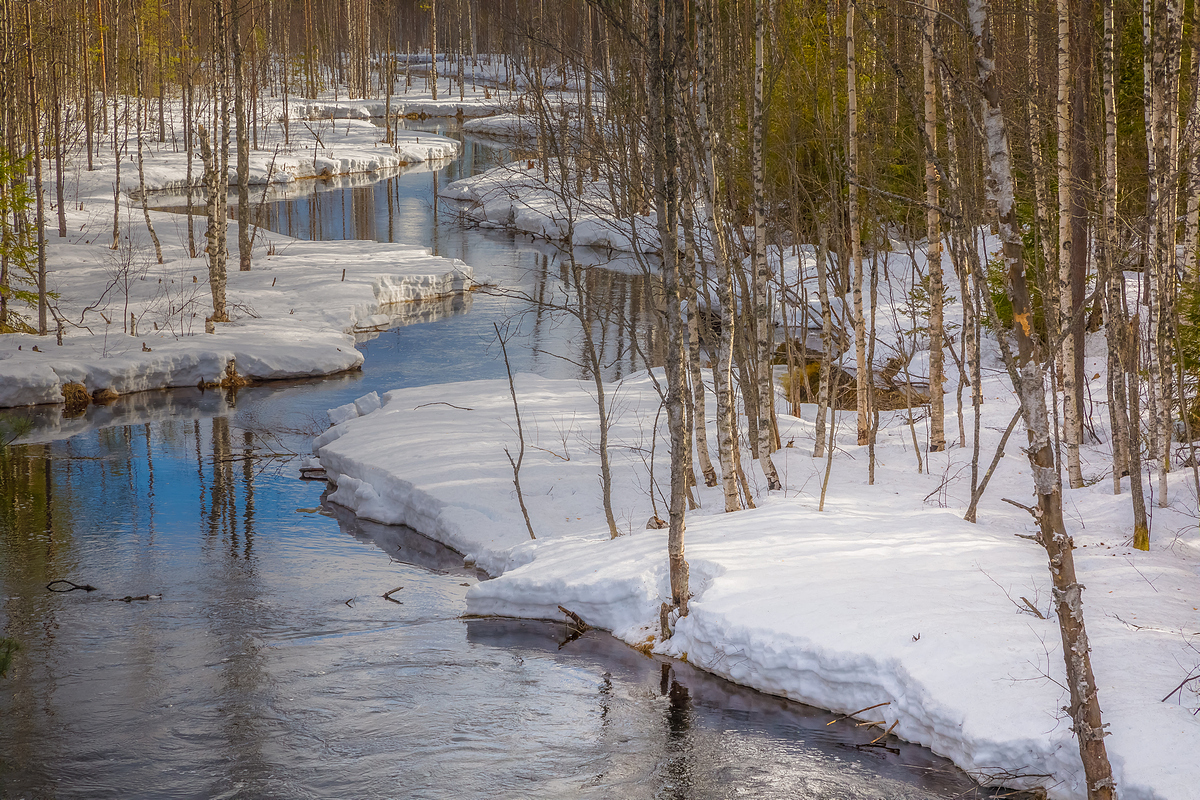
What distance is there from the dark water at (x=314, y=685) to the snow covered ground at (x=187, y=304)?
4676mm

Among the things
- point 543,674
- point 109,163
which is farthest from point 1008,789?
point 109,163

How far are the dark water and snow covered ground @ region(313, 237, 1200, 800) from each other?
0.33 meters

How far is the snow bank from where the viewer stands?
669 cm

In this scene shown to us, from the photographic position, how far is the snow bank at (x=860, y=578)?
21.9ft

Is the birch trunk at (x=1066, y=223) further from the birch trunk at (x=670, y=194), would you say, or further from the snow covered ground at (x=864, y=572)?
the birch trunk at (x=670, y=194)

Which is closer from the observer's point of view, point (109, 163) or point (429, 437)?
point (429, 437)

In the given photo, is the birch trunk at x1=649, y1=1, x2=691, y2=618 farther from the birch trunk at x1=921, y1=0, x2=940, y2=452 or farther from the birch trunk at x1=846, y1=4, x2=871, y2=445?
the birch trunk at x1=921, y1=0, x2=940, y2=452

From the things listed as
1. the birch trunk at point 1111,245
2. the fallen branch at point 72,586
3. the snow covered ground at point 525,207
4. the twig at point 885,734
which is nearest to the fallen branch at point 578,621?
the twig at point 885,734

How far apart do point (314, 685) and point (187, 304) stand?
1523 cm

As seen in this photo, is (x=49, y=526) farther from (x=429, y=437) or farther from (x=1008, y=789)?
(x=1008, y=789)

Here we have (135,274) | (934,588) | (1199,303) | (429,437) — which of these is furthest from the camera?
(135,274)

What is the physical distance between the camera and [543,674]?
8.71 m

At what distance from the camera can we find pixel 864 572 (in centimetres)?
888

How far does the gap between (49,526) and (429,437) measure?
194 inches
